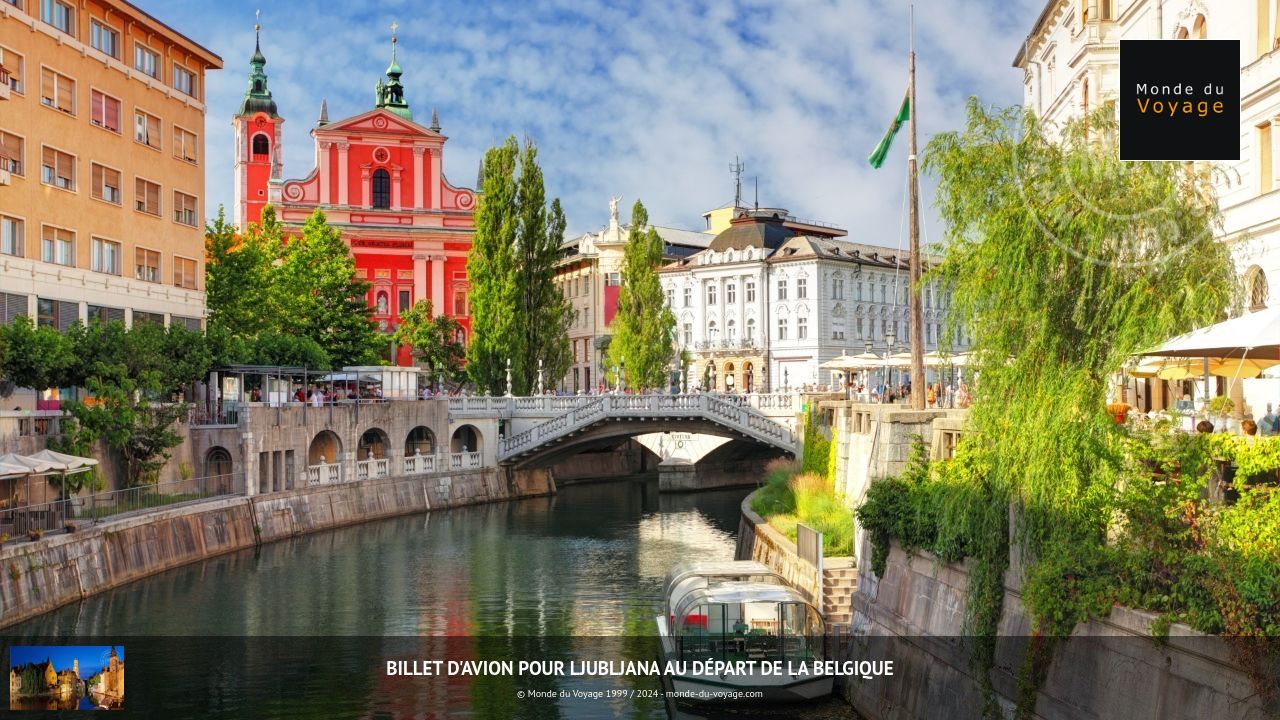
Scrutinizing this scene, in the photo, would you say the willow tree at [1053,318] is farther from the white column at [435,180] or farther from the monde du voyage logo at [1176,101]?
the white column at [435,180]

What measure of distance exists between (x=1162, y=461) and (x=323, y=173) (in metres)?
77.2

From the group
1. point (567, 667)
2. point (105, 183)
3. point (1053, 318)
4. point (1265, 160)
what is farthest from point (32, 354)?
point (1265, 160)

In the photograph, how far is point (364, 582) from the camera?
42125 mm

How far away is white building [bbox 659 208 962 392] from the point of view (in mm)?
95000

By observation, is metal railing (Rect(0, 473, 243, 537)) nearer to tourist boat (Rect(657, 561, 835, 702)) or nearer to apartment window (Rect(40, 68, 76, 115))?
apartment window (Rect(40, 68, 76, 115))

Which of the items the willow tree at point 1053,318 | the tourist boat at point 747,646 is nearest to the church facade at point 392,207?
the tourist boat at point 747,646

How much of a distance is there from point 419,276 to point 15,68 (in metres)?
46.1

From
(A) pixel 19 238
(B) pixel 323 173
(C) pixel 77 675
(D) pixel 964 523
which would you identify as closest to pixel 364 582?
(C) pixel 77 675

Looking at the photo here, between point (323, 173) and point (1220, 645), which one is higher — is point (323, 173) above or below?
above

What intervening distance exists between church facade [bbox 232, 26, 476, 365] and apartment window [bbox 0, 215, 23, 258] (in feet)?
133

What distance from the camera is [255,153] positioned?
107 m

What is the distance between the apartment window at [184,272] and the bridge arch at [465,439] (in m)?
16.7

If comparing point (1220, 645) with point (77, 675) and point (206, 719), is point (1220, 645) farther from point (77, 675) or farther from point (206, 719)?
point (77, 675)

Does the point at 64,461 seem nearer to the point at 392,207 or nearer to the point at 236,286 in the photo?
the point at 236,286
